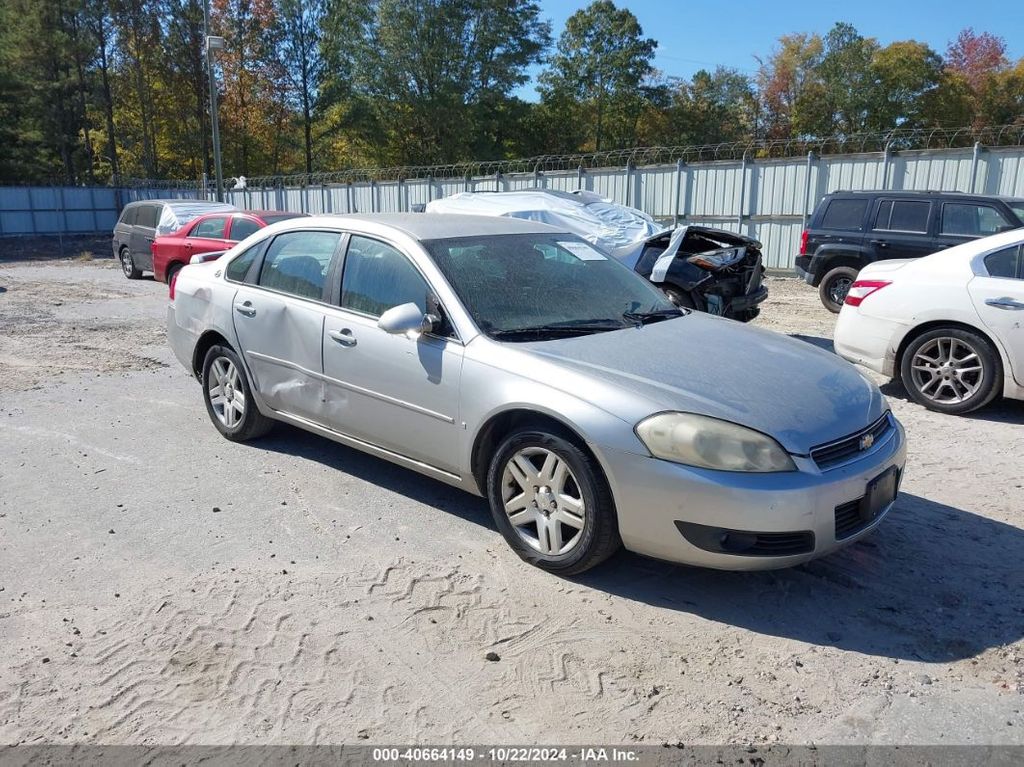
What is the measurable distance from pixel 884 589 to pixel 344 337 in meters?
3.05

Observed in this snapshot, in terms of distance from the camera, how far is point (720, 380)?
3.78 metres

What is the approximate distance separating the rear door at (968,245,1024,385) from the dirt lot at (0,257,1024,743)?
3.70 feet

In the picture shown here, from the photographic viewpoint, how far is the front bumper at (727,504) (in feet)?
11.0

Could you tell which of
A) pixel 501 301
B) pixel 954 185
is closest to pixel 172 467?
pixel 501 301

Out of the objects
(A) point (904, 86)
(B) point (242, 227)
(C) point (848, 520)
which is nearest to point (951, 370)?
(C) point (848, 520)

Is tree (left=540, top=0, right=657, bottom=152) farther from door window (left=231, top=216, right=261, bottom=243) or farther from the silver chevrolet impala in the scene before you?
the silver chevrolet impala

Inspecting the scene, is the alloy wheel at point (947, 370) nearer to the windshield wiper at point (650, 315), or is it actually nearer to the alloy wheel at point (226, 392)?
the windshield wiper at point (650, 315)

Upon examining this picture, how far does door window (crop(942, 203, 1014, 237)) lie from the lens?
11062 mm

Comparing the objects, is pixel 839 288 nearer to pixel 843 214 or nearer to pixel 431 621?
pixel 843 214

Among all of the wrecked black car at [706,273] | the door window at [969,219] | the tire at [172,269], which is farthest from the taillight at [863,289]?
the tire at [172,269]

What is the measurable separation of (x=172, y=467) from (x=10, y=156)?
49.1m

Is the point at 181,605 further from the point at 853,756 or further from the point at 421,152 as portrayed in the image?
the point at 421,152

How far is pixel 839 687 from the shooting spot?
305cm

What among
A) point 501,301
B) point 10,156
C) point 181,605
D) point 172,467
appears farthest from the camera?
point 10,156
